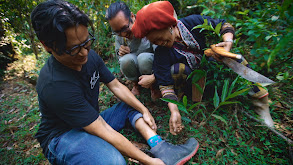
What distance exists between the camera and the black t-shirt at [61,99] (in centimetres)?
112

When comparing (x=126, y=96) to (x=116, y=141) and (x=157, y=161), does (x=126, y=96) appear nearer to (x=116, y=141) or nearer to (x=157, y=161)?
(x=116, y=141)

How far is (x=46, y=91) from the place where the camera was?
1.12 meters

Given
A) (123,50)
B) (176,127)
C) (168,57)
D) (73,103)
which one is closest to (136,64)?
(123,50)

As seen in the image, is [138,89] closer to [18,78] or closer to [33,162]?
[33,162]

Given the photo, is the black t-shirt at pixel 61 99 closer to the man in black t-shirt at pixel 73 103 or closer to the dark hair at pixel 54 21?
the man in black t-shirt at pixel 73 103

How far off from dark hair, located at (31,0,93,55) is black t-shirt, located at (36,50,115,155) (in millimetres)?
223

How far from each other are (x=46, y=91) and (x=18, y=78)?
420 centimetres

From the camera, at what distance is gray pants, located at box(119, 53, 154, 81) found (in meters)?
2.09

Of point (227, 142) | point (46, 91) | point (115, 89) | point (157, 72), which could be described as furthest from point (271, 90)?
point (46, 91)

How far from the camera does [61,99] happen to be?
1113 millimetres

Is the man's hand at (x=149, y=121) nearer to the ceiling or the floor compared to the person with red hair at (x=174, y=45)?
nearer to the floor

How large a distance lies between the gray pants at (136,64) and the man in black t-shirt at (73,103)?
670mm

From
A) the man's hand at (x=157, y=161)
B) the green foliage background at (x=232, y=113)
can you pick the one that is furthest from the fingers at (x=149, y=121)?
the man's hand at (x=157, y=161)

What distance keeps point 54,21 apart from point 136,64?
138 centimetres
